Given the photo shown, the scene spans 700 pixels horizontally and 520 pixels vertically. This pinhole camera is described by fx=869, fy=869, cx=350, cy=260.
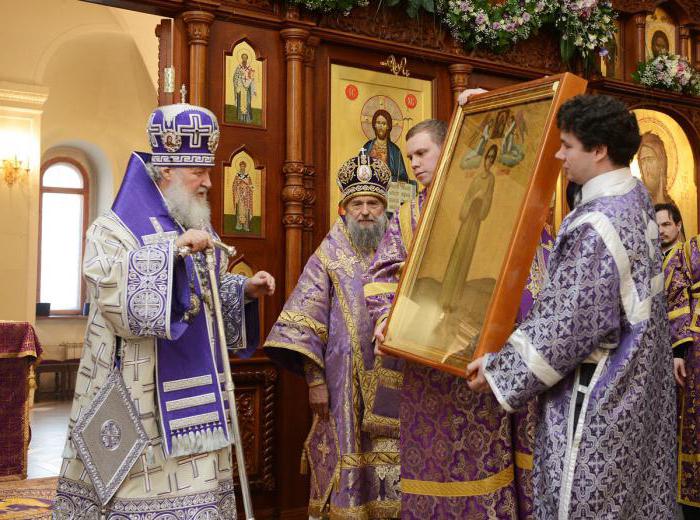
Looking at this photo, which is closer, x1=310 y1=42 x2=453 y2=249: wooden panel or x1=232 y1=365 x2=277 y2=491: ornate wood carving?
x1=232 y1=365 x2=277 y2=491: ornate wood carving

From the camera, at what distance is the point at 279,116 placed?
223 inches

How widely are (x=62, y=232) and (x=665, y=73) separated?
9.83 metres

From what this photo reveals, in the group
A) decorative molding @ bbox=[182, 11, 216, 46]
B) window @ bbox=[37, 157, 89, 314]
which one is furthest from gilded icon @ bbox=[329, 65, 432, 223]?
window @ bbox=[37, 157, 89, 314]

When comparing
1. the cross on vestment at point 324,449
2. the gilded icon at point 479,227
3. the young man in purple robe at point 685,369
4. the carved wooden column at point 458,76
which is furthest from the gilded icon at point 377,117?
the gilded icon at point 479,227

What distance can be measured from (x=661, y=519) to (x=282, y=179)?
11.6 ft

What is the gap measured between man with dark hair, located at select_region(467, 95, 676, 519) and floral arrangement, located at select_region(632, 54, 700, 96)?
524 cm

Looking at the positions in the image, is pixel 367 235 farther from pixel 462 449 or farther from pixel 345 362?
pixel 462 449

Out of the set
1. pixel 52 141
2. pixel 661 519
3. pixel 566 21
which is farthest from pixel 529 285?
pixel 52 141

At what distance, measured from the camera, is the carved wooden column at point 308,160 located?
18.7 feet

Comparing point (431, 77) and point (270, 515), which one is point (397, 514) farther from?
point (431, 77)

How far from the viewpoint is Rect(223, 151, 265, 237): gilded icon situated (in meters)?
5.46

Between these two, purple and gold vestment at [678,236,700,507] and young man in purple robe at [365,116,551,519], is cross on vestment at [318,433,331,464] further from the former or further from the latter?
purple and gold vestment at [678,236,700,507]

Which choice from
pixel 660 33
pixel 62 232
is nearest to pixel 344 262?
pixel 660 33

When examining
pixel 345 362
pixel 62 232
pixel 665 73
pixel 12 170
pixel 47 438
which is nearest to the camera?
pixel 345 362
